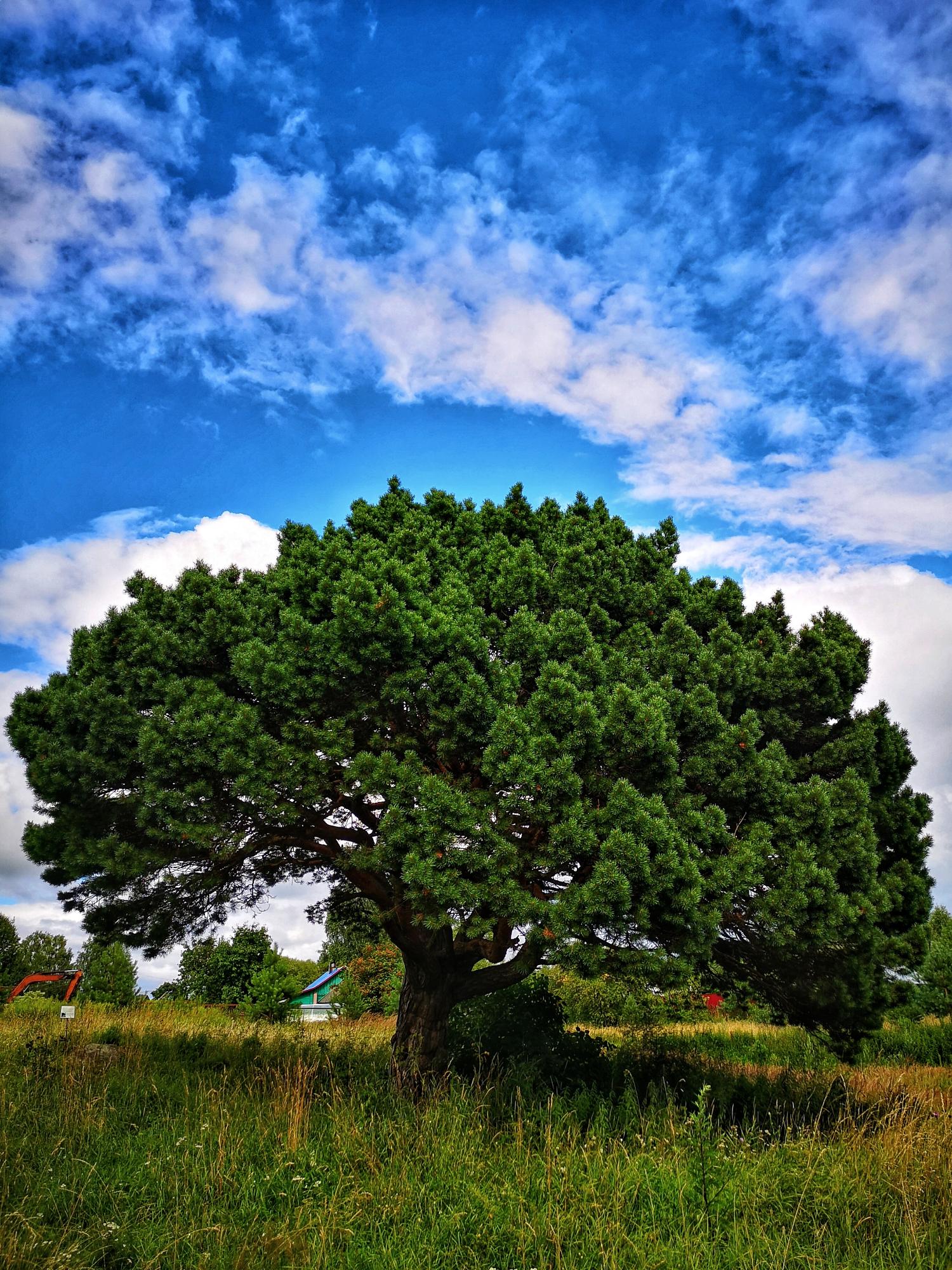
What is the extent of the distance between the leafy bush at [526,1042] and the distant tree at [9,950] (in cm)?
1736

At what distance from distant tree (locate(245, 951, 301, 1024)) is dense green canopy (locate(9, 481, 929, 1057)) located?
418 inches

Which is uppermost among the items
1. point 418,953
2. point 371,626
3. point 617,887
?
point 371,626

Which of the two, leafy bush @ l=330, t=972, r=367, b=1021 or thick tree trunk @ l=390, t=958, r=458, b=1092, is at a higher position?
thick tree trunk @ l=390, t=958, r=458, b=1092

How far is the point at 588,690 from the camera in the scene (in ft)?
25.5

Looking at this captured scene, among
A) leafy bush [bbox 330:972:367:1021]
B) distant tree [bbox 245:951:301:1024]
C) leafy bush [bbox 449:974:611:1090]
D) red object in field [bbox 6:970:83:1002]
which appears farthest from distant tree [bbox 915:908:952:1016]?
red object in field [bbox 6:970:83:1002]

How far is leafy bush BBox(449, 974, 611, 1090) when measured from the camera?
28.8 feet

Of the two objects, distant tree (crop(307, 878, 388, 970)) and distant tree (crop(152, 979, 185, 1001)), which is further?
distant tree (crop(152, 979, 185, 1001))

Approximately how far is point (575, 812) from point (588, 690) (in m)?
1.28

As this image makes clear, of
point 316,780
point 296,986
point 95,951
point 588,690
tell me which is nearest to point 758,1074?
point 588,690

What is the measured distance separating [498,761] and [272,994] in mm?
15261

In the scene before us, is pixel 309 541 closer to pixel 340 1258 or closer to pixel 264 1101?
pixel 264 1101

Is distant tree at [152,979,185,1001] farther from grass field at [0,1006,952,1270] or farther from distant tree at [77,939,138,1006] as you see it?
grass field at [0,1006,952,1270]

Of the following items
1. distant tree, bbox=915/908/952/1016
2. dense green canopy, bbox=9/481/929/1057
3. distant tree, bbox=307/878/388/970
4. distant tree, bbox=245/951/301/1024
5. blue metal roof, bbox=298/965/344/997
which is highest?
dense green canopy, bbox=9/481/929/1057

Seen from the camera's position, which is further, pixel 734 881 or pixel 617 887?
pixel 734 881
